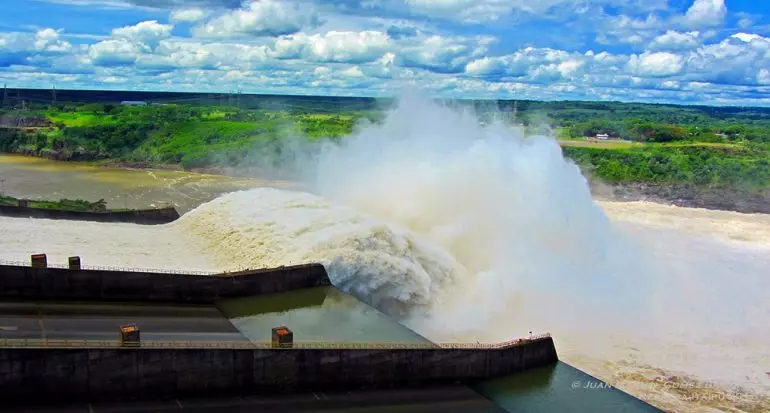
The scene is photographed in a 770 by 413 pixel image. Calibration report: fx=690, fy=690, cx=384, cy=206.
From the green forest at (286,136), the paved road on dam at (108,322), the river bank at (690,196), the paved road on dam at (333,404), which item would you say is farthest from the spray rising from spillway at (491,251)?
the green forest at (286,136)

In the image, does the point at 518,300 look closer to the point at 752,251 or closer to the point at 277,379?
the point at 277,379

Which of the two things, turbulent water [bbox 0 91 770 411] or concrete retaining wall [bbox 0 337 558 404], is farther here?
turbulent water [bbox 0 91 770 411]

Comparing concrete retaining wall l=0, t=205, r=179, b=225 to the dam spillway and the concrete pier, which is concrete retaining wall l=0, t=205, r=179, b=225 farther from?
the dam spillway

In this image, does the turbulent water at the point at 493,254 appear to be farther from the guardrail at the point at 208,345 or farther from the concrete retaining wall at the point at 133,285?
the guardrail at the point at 208,345

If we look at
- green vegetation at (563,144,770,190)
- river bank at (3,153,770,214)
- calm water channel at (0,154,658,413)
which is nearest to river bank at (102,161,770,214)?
river bank at (3,153,770,214)

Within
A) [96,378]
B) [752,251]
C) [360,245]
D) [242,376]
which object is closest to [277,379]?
[242,376]

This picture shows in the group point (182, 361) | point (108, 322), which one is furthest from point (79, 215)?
point (182, 361)
